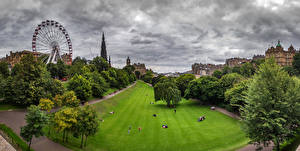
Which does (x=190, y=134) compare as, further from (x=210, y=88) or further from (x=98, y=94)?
(x=98, y=94)

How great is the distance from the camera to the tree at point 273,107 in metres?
15.8

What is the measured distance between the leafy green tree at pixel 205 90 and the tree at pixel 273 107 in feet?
97.6

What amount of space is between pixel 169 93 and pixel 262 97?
1272 inches

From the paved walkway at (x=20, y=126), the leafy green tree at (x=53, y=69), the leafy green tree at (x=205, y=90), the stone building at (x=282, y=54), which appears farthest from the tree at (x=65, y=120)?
the stone building at (x=282, y=54)

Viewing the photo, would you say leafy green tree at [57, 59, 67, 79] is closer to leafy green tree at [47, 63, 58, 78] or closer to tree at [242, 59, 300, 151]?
leafy green tree at [47, 63, 58, 78]

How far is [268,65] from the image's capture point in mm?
17312

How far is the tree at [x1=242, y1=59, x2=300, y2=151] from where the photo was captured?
1580 cm

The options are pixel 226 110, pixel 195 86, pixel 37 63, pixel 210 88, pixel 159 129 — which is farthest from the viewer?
pixel 195 86

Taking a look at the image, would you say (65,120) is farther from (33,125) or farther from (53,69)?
(53,69)

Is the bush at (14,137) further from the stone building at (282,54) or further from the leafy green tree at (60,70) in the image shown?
the stone building at (282,54)

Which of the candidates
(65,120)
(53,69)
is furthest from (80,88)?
(53,69)

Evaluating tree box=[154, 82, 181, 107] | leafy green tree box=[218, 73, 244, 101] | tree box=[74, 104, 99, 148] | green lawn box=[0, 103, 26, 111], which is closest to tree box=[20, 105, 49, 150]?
tree box=[74, 104, 99, 148]

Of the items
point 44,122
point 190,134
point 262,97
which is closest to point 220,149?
point 190,134

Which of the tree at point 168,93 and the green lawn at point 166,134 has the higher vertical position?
the tree at point 168,93
